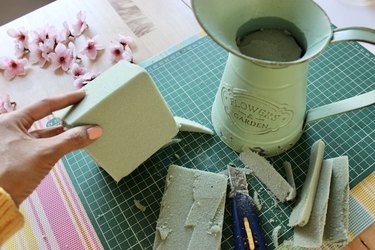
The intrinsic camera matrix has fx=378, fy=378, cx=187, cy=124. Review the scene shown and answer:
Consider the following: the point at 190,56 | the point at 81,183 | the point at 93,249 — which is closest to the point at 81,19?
the point at 190,56

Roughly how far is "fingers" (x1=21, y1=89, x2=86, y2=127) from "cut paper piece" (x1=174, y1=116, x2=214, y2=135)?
22 centimetres

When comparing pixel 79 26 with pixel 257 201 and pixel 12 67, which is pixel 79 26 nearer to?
pixel 12 67

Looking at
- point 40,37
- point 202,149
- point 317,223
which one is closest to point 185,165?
point 202,149

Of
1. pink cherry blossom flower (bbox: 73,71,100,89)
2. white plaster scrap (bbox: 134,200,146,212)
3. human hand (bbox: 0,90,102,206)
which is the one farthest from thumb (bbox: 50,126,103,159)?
pink cherry blossom flower (bbox: 73,71,100,89)

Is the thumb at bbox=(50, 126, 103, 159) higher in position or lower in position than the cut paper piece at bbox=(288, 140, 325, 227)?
higher

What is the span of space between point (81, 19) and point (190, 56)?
29 centimetres

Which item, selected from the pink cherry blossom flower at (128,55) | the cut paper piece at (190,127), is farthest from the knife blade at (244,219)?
the pink cherry blossom flower at (128,55)

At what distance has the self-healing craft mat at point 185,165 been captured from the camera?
670 millimetres

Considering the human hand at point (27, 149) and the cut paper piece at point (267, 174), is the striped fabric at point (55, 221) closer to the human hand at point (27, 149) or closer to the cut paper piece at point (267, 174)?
the human hand at point (27, 149)

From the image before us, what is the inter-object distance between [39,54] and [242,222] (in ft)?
1.98

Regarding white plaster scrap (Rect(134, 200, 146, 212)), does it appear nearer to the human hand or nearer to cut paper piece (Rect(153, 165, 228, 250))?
cut paper piece (Rect(153, 165, 228, 250))

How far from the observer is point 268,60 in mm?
592

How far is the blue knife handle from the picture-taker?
2.05ft

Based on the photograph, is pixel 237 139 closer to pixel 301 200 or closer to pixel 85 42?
pixel 301 200
